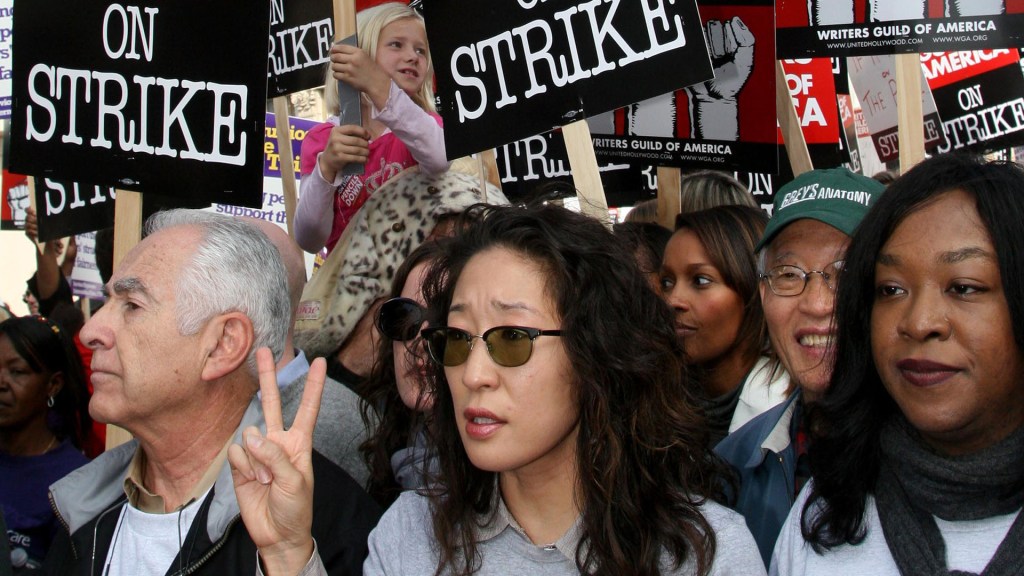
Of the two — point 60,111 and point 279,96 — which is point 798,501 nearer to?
point 60,111

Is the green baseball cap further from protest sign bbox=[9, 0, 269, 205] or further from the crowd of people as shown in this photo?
protest sign bbox=[9, 0, 269, 205]

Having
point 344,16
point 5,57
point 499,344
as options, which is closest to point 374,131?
point 344,16

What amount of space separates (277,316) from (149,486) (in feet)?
1.84

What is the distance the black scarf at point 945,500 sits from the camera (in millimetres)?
1973

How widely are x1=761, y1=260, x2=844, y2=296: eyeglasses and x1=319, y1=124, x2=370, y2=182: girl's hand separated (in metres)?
1.68

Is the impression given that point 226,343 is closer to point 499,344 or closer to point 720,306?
point 499,344

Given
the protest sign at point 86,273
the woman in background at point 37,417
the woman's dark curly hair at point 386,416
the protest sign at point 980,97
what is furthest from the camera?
the protest sign at point 86,273

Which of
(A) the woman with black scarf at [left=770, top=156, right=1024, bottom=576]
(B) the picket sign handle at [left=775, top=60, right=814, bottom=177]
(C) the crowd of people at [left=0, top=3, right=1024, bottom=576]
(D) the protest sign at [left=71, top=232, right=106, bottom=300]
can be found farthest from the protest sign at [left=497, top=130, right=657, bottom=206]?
(A) the woman with black scarf at [left=770, top=156, right=1024, bottom=576]

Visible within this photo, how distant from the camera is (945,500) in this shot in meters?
2.04

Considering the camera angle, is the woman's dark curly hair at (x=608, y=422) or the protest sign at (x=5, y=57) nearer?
the woman's dark curly hair at (x=608, y=422)

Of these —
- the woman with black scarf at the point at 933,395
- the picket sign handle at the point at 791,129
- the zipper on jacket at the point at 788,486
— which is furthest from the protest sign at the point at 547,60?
the picket sign handle at the point at 791,129

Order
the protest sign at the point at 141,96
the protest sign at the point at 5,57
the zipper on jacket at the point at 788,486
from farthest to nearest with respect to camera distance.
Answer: the protest sign at the point at 5,57
the protest sign at the point at 141,96
the zipper on jacket at the point at 788,486

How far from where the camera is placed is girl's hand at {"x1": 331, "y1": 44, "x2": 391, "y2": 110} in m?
3.96

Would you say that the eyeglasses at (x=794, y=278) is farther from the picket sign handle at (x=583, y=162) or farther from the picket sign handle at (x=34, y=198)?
the picket sign handle at (x=34, y=198)
